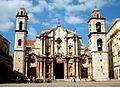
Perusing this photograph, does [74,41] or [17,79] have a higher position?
[74,41]

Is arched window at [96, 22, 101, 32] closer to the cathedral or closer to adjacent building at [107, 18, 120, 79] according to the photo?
the cathedral

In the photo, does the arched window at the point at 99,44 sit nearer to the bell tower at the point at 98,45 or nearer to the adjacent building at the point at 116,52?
the bell tower at the point at 98,45

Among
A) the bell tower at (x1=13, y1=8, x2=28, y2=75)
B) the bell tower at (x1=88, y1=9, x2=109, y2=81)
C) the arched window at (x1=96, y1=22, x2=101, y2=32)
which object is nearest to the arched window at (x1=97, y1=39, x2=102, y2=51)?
the bell tower at (x1=88, y1=9, x2=109, y2=81)

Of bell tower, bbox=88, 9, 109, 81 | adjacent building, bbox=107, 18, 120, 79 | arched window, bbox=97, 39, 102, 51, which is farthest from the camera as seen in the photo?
adjacent building, bbox=107, 18, 120, 79

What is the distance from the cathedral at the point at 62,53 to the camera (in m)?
39.9

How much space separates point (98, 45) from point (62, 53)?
27.5 feet

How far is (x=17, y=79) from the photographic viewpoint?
117ft

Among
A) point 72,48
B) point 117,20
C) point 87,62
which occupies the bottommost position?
point 87,62

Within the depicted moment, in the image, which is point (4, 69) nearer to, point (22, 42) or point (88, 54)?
point (22, 42)

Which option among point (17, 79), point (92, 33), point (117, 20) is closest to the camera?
point (17, 79)

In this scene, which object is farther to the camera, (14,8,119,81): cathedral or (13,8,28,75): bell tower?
(14,8,119,81): cathedral

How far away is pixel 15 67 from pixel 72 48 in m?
13.3

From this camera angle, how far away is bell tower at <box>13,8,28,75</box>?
39188mm

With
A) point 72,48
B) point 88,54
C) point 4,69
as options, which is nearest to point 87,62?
point 88,54
